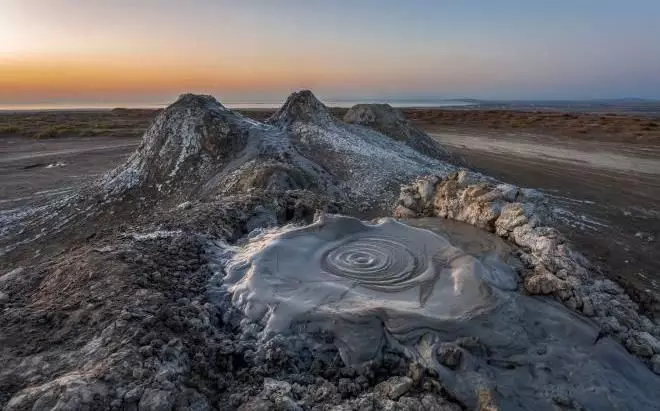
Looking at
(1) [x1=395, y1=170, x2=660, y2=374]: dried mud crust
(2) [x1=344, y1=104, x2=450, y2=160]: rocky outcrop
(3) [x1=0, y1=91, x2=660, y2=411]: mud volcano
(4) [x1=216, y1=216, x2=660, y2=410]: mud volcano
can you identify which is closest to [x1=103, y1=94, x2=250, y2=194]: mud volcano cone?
(3) [x1=0, y1=91, x2=660, y2=411]: mud volcano

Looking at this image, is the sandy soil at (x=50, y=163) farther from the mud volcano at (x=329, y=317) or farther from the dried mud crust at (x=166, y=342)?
the mud volcano at (x=329, y=317)

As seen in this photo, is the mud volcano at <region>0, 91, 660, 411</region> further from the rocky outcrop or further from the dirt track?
the rocky outcrop

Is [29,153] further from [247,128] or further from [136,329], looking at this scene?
[136,329]

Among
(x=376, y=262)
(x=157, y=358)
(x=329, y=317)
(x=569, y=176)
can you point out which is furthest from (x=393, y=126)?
(x=157, y=358)

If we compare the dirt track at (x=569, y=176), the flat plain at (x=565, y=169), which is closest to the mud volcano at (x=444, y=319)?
the flat plain at (x=565, y=169)

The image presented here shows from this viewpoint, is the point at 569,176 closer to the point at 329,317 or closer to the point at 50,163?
the point at 329,317

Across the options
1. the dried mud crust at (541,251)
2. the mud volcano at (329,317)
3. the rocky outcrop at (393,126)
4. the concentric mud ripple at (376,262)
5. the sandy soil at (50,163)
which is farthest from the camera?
the rocky outcrop at (393,126)
